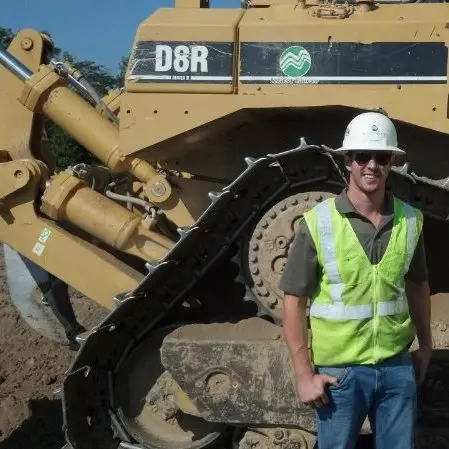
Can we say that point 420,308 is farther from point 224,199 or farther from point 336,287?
point 224,199

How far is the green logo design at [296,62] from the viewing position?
3736 millimetres

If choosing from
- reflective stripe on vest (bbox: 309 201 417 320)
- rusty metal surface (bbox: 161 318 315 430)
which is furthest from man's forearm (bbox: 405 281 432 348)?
rusty metal surface (bbox: 161 318 315 430)

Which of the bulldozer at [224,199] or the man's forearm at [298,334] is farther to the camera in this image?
the bulldozer at [224,199]

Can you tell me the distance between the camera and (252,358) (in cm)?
374

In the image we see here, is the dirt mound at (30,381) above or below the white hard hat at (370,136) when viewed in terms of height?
below

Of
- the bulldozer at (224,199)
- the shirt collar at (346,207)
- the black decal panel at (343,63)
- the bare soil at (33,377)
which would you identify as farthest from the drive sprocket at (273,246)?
the shirt collar at (346,207)

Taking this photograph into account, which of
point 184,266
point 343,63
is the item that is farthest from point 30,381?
point 343,63

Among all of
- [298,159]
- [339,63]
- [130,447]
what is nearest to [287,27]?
[339,63]

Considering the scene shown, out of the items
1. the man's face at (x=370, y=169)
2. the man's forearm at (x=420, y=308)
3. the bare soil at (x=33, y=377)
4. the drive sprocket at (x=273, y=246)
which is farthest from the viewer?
the bare soil at (x=33, y=377)

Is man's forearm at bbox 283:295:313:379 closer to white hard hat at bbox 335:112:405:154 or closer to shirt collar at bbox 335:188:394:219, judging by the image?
shirt collar at bbox 335:188:394:219

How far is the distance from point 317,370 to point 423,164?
141cm

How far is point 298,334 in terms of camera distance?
288 centimetres

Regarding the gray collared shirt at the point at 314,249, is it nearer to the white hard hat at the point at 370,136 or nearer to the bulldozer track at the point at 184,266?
the white hard hat at the point at 370,136

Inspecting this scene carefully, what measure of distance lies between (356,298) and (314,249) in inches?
8.3
